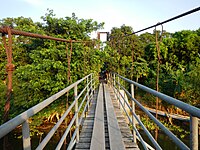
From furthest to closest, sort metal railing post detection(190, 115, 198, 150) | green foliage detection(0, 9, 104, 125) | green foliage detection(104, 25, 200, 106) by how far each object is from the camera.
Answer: green foliage detection(104, 25, 200, 106) < green foliage detection(0, 9, 104, 125) < metal railing post detection(190, 115, 198, 150)

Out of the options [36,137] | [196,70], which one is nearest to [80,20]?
[36,137]

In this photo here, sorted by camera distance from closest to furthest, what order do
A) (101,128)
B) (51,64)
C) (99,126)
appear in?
(101,128) → (99,126) → (51,64)

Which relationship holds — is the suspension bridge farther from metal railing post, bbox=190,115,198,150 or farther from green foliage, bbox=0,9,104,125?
green foliage, bbox=0,9,104,125

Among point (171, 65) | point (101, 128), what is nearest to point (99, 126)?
point (101, 128)

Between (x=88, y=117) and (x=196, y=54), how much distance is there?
13676 millimetres

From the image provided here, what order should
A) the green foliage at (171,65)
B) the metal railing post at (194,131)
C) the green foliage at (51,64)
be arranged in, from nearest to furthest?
the metal railing post at (194,131) < the green foliage at (51,64) < the green foliage at (171,65)

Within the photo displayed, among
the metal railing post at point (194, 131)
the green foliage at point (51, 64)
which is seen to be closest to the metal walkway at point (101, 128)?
the metal railing post at point (194, 131)

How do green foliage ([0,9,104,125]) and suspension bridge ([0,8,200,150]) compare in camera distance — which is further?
green foliage ([0,9,104,125])

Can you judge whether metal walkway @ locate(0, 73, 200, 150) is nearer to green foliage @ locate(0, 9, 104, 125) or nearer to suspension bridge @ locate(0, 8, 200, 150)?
suspension bridge @ locate(0, 8, 200, 150)

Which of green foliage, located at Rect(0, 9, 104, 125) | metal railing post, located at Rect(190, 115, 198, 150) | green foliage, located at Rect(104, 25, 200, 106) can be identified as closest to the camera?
metal railing post, located at Rect(190, 115, 198, 150)

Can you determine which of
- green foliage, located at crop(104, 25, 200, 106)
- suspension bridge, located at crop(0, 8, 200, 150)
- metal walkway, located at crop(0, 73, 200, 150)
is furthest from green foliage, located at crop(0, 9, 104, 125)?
metal walkway, located at crop(0, 73, 200, 150)

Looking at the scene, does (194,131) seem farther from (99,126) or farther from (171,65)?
(171,65)

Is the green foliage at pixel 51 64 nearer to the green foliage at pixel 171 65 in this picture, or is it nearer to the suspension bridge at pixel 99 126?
the green foliage at pixel 171 65

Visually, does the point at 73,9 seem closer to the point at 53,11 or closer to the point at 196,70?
the point at 53,11
